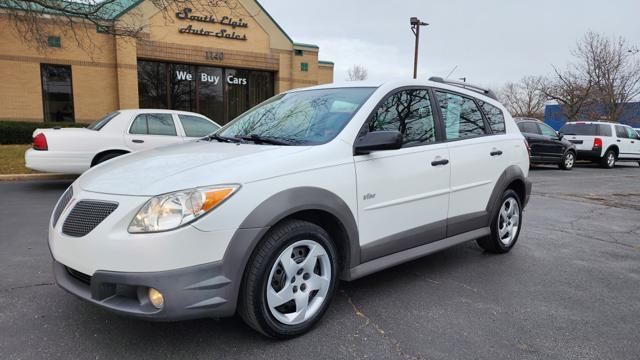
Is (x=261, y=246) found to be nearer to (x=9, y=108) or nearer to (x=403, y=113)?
(x=403, y=113)

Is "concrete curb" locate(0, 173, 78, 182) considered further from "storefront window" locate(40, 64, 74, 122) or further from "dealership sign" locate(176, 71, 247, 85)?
"dealership sign" locate(176, 71, 247, 85)

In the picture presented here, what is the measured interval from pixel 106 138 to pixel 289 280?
21.1ft

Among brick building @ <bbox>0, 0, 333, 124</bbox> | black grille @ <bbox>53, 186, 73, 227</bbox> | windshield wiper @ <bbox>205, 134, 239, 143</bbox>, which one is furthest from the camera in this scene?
brick building @ <bbox>0, 0, 333, 124</bbox>

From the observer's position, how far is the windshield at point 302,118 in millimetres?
3182

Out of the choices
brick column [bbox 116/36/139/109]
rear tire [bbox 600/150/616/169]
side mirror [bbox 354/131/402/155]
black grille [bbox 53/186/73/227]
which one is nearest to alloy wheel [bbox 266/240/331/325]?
side mirror [bbox 354/131/402/155]

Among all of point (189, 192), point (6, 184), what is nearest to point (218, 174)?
point (189, 192)

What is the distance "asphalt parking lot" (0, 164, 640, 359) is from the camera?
2645 millimetres

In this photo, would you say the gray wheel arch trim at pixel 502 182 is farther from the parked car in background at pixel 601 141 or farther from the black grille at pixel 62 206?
the parked car in background at pixel 601 141

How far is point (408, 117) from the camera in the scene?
12.0 ft

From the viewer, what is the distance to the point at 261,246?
256 centimetres

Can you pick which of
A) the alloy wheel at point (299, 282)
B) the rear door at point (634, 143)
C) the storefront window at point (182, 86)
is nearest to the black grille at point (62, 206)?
the alloy wheel at point (299, 282)

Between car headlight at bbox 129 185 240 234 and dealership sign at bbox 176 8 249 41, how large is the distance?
18008 mm

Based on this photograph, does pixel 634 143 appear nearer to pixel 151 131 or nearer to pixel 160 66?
pixel 151 131

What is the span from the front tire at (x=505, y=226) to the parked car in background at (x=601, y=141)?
13993mm
